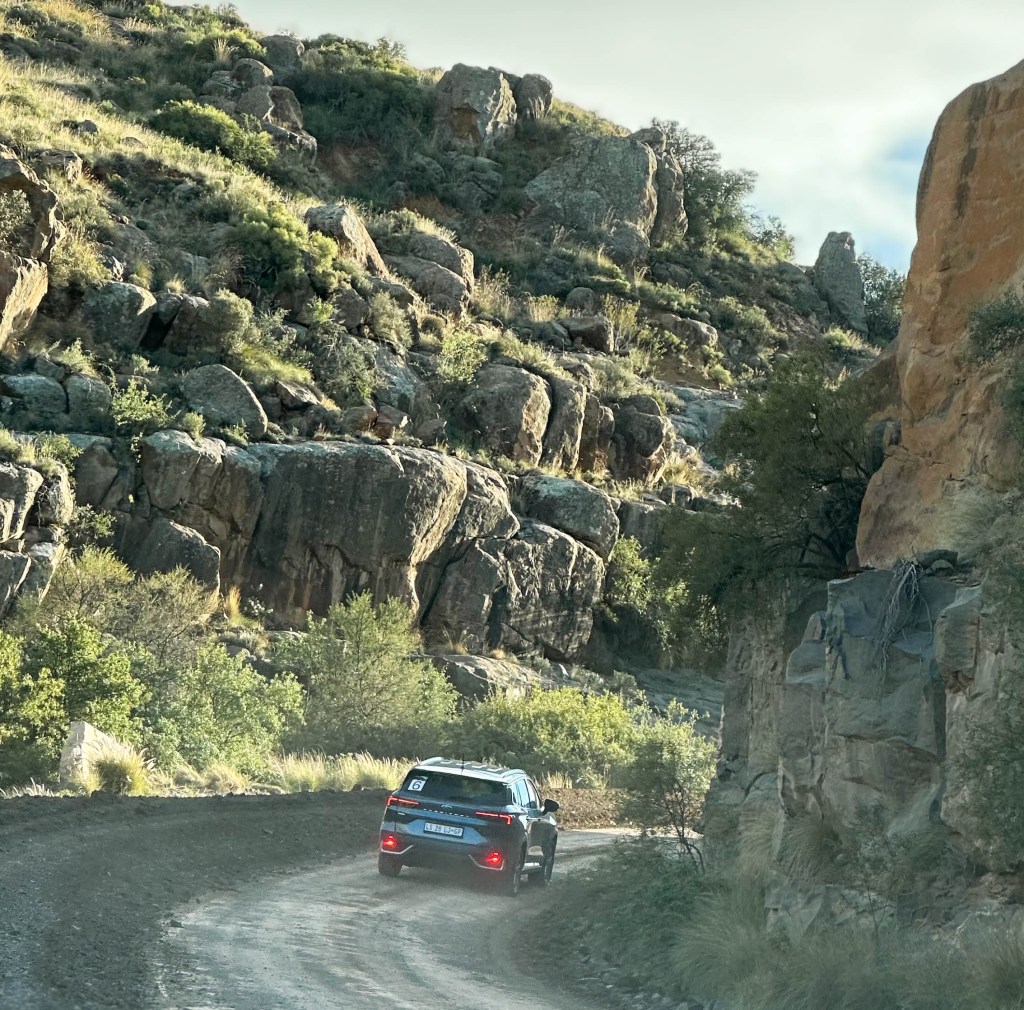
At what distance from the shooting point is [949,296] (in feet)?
56.7

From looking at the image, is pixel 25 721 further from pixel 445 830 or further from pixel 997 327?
pixel 997 327

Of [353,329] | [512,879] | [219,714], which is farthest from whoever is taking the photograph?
[353,329]

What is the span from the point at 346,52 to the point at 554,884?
67824mm

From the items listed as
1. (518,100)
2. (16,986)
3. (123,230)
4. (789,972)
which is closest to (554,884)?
(789,972)

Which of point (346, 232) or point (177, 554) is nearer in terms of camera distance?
point (177, 554)

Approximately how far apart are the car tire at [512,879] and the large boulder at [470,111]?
59.4 m

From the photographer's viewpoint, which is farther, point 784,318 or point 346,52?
point 346,52

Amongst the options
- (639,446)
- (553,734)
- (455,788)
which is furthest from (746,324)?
(455,788)

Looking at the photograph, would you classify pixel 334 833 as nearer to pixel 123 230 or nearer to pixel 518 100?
pixel 123 230

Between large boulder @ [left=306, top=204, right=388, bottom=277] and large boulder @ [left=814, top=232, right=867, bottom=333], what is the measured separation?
3206 cm

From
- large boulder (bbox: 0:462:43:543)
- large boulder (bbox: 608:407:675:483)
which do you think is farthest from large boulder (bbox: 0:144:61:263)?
large boulder (bbox: 608:407:675:483)

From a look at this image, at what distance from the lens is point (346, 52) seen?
3083 inches

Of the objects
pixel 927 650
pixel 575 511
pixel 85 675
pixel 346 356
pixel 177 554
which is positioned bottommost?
pixel 85 675

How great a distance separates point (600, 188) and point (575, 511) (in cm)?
3149
